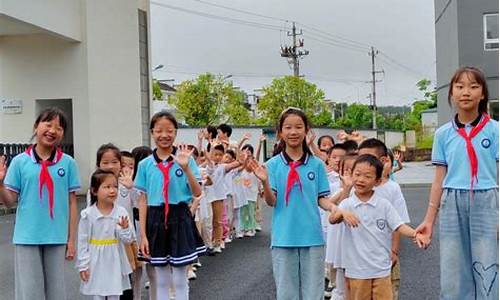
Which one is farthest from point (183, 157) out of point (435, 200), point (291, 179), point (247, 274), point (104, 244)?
point (247, 274)

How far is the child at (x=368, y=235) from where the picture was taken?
4.83 metres

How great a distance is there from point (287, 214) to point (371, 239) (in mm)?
652

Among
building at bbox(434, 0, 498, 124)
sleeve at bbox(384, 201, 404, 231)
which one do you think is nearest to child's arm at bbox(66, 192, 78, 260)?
sleeve at bbox(384, 201, 404, 231)

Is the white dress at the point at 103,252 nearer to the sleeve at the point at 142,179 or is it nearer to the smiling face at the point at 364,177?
the sleeve at the point at 142,179

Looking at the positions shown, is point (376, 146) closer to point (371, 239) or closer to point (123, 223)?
point (371, 239)

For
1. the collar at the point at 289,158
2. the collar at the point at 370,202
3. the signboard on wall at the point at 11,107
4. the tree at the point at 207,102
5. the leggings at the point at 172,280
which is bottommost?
the leggings at the point at 172,280

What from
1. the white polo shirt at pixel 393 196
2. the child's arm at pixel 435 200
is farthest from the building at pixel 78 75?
the child's arm at pixel 435 200

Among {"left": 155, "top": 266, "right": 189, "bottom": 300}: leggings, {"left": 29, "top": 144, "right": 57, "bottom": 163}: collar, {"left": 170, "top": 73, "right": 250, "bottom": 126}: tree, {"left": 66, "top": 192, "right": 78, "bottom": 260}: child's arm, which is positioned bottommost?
{"left": 155, "top": 266, "right": 189, "bottom": 300}: leggings

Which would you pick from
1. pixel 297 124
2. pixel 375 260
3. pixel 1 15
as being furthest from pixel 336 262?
pixel 1 15

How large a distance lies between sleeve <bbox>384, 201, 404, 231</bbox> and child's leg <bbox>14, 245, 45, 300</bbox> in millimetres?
2603

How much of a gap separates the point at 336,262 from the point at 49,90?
14.1 m

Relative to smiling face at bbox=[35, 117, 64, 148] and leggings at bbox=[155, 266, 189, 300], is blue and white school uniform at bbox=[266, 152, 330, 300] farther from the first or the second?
smiling face at bbox=[35, 117, 64, 148]

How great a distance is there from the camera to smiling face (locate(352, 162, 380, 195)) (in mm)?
4902

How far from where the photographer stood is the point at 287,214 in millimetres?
4801
